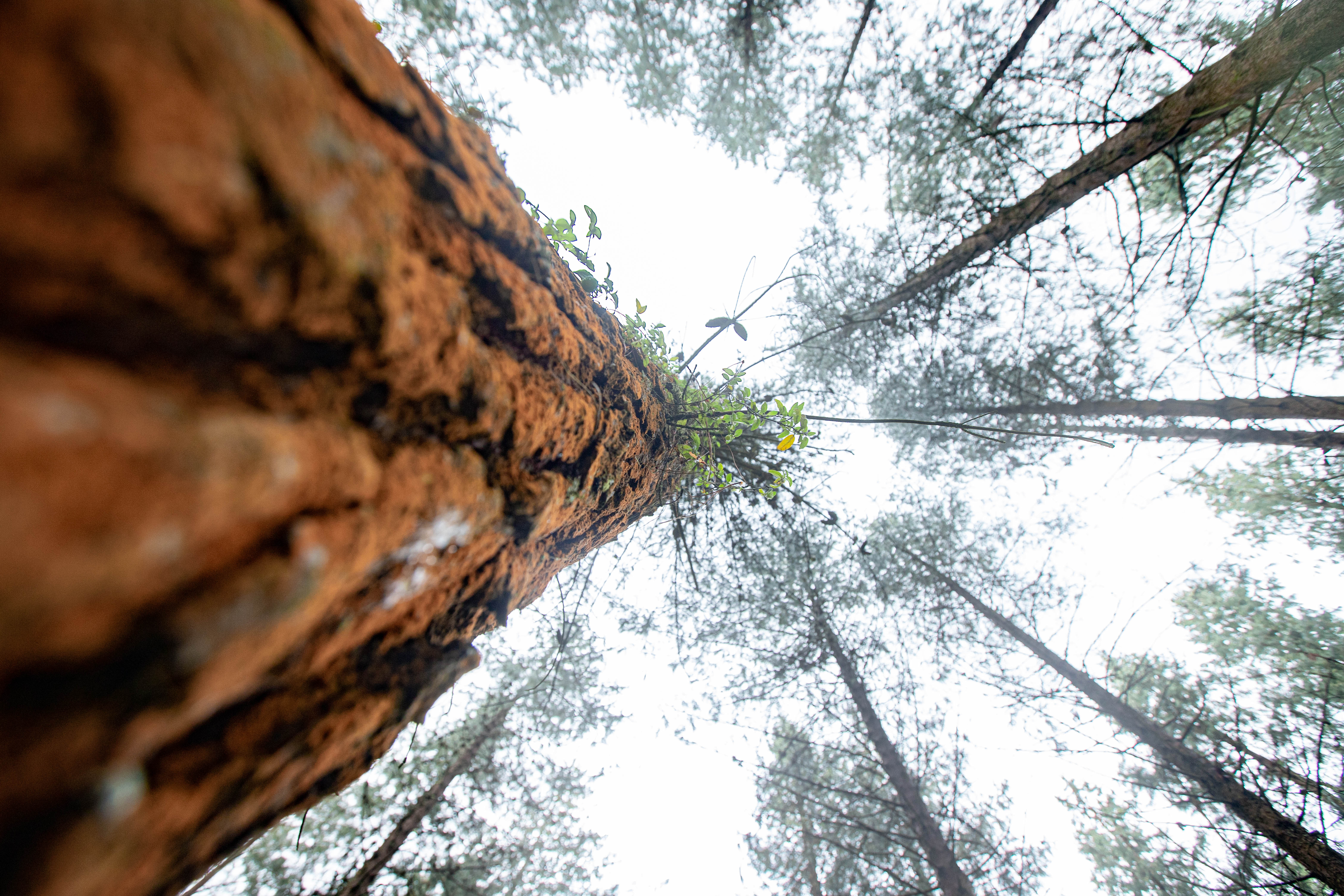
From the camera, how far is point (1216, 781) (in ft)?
13.5

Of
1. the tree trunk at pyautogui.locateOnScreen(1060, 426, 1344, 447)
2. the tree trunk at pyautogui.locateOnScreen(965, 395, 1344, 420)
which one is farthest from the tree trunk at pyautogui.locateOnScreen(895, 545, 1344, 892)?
the tree trunk at pyautogui.locateOnScreen(1060, 426, 1344, 447)

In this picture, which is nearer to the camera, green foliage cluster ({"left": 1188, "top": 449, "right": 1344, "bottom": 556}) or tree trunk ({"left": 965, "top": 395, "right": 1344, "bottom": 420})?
tree trunk ({"left": 965, "top": 395, "right": 1344, "bottom": 420})

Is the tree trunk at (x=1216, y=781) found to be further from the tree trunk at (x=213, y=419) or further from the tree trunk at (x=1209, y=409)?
the tree trunk at (x=213, y=419)

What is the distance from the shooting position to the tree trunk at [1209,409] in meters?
3.96

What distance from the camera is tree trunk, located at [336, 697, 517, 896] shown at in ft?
12.9

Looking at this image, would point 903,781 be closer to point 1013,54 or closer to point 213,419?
point 213,419

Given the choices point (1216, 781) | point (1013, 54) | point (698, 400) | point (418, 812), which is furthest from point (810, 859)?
point (1013, 54)

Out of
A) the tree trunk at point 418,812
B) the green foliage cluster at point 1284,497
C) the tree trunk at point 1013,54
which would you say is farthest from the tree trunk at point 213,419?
the green foliage cluster at point 1284,497

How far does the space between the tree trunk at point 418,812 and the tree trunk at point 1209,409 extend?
6.64 meters

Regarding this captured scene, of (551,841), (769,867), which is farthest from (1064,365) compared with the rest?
(551,841)

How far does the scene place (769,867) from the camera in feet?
23.9

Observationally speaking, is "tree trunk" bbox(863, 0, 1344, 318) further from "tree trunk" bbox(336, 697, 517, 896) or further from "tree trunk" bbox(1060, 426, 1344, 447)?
"tree trunk" bbox(336, 697, 517, 896)

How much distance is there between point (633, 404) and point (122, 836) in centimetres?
193

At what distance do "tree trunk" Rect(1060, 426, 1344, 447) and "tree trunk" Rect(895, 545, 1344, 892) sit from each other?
9.78 feet
